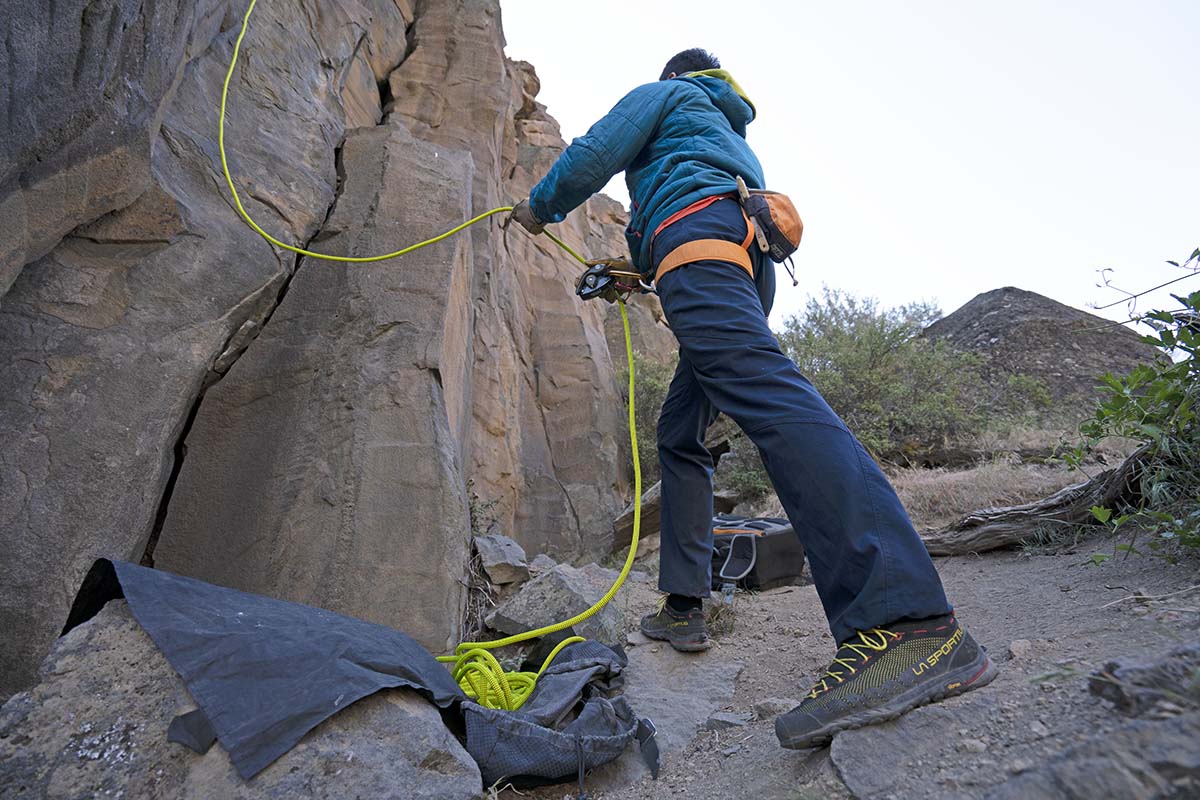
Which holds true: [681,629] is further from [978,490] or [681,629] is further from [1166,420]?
[978,490]

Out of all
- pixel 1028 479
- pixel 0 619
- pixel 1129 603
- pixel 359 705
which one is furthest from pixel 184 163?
pixel 1028 479

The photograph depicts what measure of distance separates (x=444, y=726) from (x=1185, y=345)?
2444 millimetres

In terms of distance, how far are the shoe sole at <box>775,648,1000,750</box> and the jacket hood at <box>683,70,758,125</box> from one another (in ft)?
7.33

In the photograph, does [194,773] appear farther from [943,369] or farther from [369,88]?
[943,369]

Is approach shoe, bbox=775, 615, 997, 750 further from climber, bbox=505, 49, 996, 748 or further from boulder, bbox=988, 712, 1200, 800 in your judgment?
boulder, bbox=988, 712, 1200, 800

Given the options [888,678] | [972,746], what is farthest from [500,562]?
[972,746]

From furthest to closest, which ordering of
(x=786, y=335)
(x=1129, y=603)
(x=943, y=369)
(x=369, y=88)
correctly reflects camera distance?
(x=786, y=335)
(x=943, y=369)
(x=369, y=88)
(x=1129, y=603)

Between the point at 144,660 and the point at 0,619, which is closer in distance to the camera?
the point at 144,660

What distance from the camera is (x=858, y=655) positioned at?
67.4 inches

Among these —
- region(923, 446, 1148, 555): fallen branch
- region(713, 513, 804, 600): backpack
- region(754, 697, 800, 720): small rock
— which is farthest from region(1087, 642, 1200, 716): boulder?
region(713, 513, 804, 600): backpack

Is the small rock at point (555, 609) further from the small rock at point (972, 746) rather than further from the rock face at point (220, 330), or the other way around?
the small rock at point (972, 746)

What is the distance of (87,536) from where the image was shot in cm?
256

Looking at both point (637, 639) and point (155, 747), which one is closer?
point (155, 747)

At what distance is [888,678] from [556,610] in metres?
1.65
